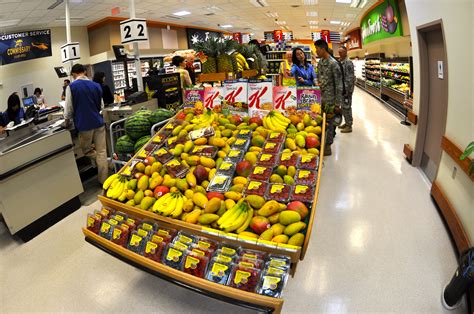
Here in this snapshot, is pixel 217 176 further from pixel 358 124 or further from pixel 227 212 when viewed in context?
pixel 358 124

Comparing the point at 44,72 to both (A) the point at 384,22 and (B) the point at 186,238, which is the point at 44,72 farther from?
(B) the point at 186,238

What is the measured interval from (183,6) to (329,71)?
8.34 m

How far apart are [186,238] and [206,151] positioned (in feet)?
2.61

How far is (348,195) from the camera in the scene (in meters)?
3.74

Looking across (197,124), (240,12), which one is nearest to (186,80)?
(197,124)

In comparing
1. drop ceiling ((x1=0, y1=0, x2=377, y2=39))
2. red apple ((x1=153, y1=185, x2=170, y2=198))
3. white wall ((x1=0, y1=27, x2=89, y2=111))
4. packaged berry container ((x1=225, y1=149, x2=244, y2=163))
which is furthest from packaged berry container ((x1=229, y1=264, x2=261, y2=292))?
white wall ((x1=0, y1=27, x2=89, y2=111))

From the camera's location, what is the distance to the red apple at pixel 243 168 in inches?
83.0

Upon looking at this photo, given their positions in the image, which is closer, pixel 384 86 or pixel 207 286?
pixel 207 286

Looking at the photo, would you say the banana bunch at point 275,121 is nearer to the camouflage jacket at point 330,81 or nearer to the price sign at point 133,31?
the camouflage jacket at point 330,81

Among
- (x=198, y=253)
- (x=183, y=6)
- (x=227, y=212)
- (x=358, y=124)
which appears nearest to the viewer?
(x=198, y=253)

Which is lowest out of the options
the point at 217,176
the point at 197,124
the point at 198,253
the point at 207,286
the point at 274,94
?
the point at 207,286

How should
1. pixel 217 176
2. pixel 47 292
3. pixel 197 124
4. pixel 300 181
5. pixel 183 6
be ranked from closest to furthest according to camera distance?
pixel 300 181 → pixel 217 176 → pixel 47 292 → pixel 197 124 → pixel 183 6

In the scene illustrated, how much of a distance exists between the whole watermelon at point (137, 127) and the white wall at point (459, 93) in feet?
9.88

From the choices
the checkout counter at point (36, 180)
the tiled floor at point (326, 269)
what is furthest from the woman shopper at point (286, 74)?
the checkout counter at point (36, 180)
